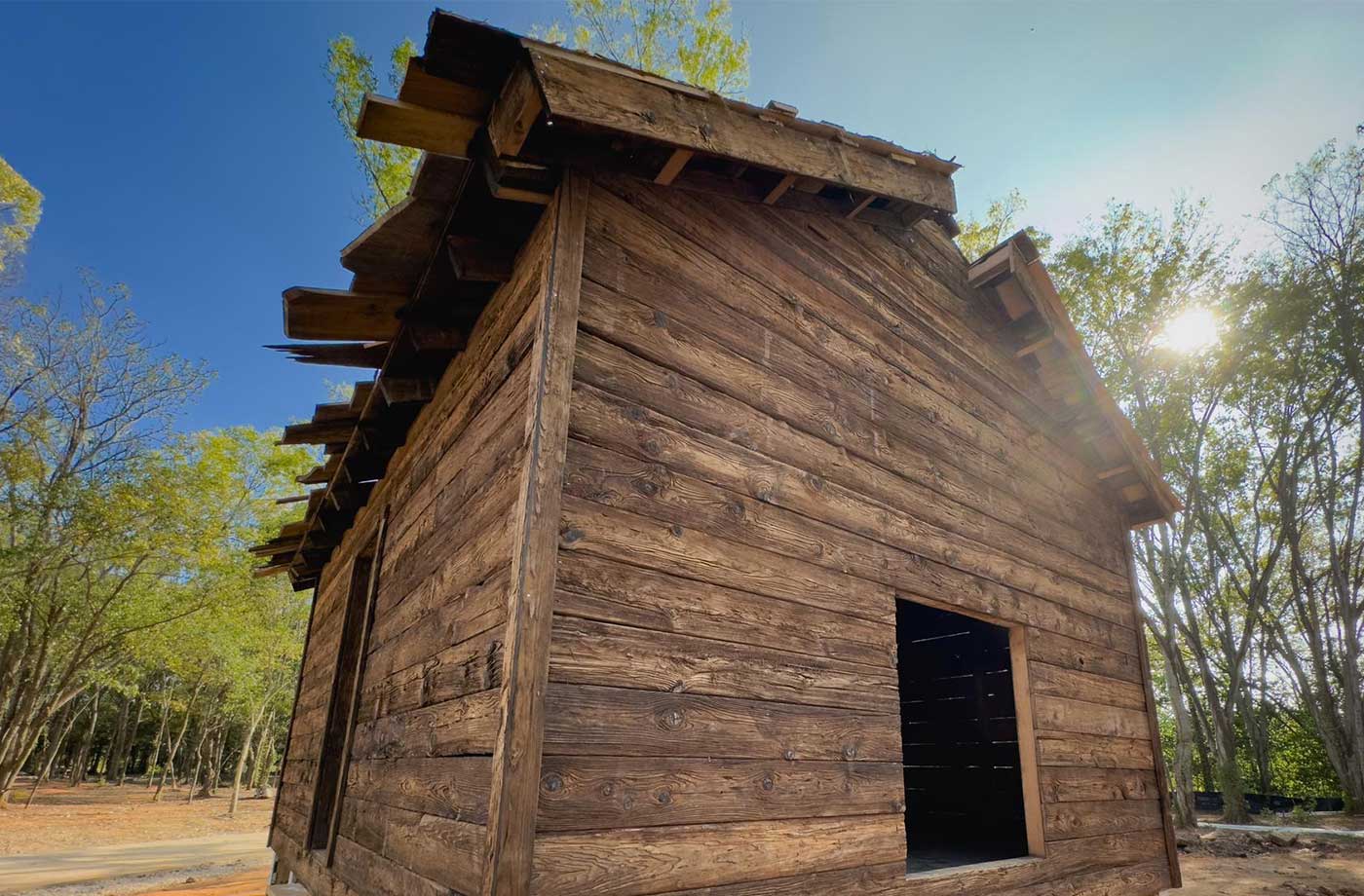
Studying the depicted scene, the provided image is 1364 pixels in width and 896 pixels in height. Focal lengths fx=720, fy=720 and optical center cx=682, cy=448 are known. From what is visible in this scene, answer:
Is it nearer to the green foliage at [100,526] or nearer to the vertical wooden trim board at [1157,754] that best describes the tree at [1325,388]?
the vertical wooden trim board at [1157,754]

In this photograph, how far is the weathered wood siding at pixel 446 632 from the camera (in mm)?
2633

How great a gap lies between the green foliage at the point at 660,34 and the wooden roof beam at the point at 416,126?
1456cm

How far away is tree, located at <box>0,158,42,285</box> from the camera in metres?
20.2

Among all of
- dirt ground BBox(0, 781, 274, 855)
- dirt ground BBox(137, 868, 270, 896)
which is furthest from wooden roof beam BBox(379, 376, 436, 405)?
dirt ground BBox(0, 781, 274, 855)

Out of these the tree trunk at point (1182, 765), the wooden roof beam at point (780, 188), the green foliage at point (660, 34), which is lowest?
the tree trunk at point (1182, 765)

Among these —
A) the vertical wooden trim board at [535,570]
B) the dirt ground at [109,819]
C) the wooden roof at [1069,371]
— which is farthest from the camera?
the dirt ground at [109,819]

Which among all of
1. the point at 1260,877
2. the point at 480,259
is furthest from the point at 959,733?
the point at 1260,877

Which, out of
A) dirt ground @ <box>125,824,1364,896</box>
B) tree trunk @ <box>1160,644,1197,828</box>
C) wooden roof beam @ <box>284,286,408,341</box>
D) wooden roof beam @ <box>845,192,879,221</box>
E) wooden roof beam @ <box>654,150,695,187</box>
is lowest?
dirt ground @ <box>125,824,1364,896</box>

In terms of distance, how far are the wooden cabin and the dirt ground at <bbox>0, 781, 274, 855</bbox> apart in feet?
62.5

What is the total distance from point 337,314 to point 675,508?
7.05 feet

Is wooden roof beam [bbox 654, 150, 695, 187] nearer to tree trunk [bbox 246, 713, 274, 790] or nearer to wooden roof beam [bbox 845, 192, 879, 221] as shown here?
wooden roof beam [bbox 845, 192, 879, 221]

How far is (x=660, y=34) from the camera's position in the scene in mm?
15961

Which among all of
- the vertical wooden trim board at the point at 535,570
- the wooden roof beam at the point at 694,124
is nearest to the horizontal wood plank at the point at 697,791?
the vertical wooden trim board at the point at 535,570

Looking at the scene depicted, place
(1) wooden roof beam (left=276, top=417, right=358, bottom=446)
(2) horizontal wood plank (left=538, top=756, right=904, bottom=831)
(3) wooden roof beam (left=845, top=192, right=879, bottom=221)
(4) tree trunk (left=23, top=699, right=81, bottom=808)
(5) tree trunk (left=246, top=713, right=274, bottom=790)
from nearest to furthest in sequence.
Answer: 1. (2) horizontal wood plank (left=538, top=756, right=904, bottom=831)
2. (3) wooden roof beam (left=845, top=192, right=879, bottom=221)
3. (1) wooden roof beam (left=276, top=417, right=358, bottom=446)
4. (4) tree trunk (left=23, top=699, right=81, bottom=808)
5. (5) tree trunk (left=246, top=713, right=274, bottom=790)
